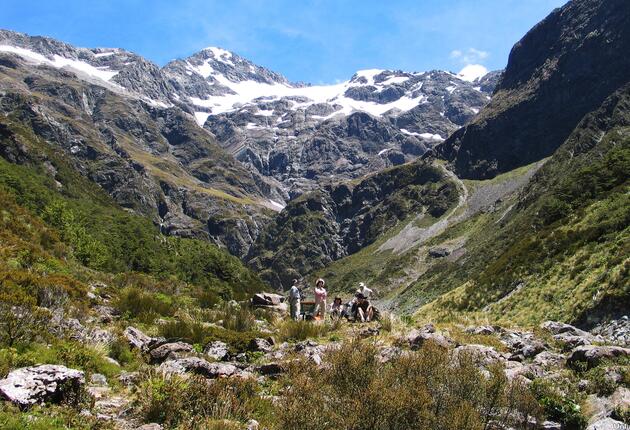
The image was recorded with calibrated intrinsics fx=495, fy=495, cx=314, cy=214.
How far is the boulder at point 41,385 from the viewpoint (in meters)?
7.41

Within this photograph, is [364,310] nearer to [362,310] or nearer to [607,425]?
[362,310]

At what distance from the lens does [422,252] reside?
196 m

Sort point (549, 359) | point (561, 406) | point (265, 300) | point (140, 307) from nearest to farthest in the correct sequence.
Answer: point (561, 406) < point (549, 359) < point (140, 307) < point (265, 300)

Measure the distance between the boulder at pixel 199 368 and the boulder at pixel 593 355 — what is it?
23.1 ft

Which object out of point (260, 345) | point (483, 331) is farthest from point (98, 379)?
point (483, 331)

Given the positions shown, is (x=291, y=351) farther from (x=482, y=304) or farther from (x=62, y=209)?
(x=62, y=209)

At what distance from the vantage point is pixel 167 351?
11.9 metres

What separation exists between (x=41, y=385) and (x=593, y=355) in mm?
10169

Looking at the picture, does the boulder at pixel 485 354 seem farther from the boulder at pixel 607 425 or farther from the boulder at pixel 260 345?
the boulder at pixel 260 345

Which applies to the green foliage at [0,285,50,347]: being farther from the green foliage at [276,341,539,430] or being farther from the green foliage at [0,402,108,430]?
the green foliage at [276,341,539,430]

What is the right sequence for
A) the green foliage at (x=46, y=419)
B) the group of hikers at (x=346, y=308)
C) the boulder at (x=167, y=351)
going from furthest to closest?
the group of hikers at (x=346, y=308) < the boulder at (x=167, y=351) < the green foliage at (x=46, y=419)

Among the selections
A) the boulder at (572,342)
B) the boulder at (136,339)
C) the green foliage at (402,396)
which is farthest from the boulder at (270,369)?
the boulder at (572,342)

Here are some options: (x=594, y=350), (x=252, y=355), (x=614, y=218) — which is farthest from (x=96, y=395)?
(x=614, y=218)

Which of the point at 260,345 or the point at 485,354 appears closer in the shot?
the point at 485,354
